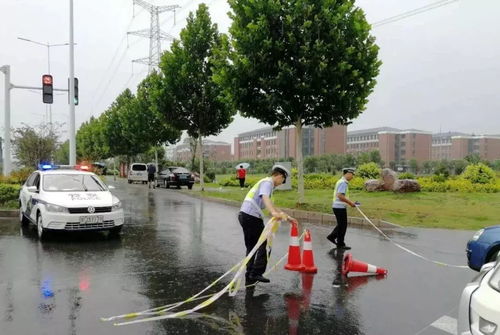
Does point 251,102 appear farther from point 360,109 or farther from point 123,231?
point 123,231

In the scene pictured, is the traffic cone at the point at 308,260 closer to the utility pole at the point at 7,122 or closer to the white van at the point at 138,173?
the utility pole at the point at 7,122

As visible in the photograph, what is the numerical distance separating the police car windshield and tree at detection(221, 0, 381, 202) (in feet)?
21.0

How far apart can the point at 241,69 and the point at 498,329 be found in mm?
13648

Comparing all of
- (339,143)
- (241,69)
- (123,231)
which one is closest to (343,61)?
(241,69)

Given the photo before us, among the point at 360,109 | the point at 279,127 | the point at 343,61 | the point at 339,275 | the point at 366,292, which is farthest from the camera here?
the point at 279,127

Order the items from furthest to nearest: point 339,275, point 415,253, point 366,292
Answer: point 415,253, point 339,275, point 366,292

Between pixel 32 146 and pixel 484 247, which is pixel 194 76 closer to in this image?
pixel 32 146

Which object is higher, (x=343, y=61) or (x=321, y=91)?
(x=343, y=61)

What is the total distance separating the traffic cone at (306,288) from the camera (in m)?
5.75

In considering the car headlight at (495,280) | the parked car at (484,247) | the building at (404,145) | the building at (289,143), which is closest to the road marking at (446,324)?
the parked car at (484,247)

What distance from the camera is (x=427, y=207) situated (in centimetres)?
1705

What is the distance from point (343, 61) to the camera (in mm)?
14727

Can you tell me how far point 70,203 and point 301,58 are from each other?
28.7ft

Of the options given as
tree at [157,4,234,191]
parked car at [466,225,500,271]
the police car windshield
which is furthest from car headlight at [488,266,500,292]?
tree at [157,4,234,191]
